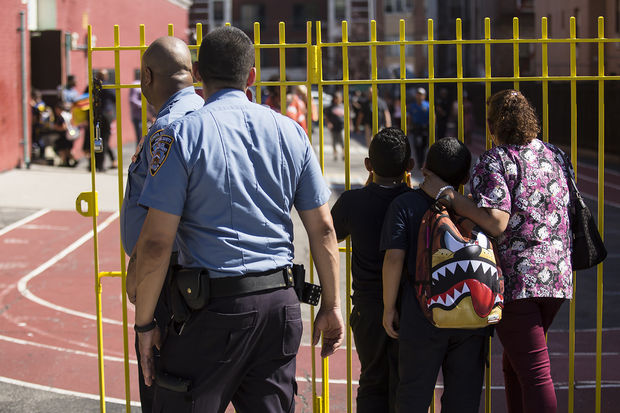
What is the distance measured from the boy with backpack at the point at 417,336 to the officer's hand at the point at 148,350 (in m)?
1.17

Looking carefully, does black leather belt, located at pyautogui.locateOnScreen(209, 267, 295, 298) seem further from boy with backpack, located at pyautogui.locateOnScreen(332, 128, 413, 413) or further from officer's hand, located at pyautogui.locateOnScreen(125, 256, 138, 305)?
boy with backpack, located at pyautogui.locateOnScreen(332, 128, 413, 413)

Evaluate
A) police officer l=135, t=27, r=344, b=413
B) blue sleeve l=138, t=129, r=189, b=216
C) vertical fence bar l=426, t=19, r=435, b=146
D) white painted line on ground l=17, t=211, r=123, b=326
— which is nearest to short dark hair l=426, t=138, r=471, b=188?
vertical fence bar l=426, t=19, r=435, b=146

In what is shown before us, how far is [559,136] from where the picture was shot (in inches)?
1195

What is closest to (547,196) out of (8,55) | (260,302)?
(260,302)

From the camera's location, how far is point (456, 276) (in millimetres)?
4012

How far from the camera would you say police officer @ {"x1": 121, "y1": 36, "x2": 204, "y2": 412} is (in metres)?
3.66

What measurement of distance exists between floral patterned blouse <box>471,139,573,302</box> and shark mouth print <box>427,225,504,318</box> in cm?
25

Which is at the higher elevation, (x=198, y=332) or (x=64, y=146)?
(x=64, y=146)

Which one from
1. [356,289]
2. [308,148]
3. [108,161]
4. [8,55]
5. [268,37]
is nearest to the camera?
[308,148]

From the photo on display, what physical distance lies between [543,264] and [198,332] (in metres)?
1.72

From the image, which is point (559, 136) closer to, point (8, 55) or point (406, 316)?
point (8, 55)

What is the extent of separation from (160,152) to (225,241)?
0.39m

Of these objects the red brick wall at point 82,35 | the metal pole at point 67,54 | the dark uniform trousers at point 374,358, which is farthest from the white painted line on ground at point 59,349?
the metal pole at point 67,54

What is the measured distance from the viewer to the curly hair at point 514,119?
14.2 feet
